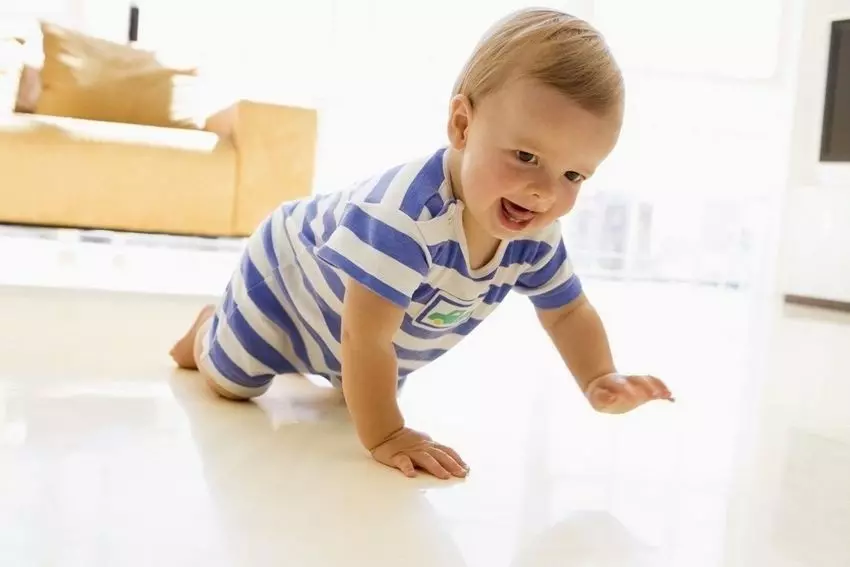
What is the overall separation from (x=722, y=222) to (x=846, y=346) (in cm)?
225

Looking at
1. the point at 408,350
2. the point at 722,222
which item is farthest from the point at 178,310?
the point at 722,222

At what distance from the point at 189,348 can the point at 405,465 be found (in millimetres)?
564

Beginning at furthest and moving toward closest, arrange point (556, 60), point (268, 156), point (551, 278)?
1. point (268, 156)
2. point (551, 278)
3. point (556, 60)

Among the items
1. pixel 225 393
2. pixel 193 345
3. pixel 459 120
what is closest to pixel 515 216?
pixel 459 120

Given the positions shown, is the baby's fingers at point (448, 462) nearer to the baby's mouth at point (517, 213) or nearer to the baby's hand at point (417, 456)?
the baby's hand at point (417, 456)

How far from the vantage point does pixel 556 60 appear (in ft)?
2.83

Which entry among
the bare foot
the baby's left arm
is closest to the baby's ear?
the baby's left arm

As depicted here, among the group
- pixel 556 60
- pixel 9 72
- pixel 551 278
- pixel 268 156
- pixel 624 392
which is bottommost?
pixel 624 392

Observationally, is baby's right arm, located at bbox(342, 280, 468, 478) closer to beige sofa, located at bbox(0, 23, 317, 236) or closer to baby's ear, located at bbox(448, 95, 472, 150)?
baby's ear, located at bbox(448, 95, 472, 150)

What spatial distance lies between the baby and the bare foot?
0.96 feet

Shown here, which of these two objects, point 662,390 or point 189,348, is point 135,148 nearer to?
point 189,348

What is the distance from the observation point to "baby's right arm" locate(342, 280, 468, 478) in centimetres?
91

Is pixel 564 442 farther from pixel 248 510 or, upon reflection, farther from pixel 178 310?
pixel 178 310

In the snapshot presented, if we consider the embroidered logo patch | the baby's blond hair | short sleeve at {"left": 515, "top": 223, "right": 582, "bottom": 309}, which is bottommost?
the embroidered logo patch
